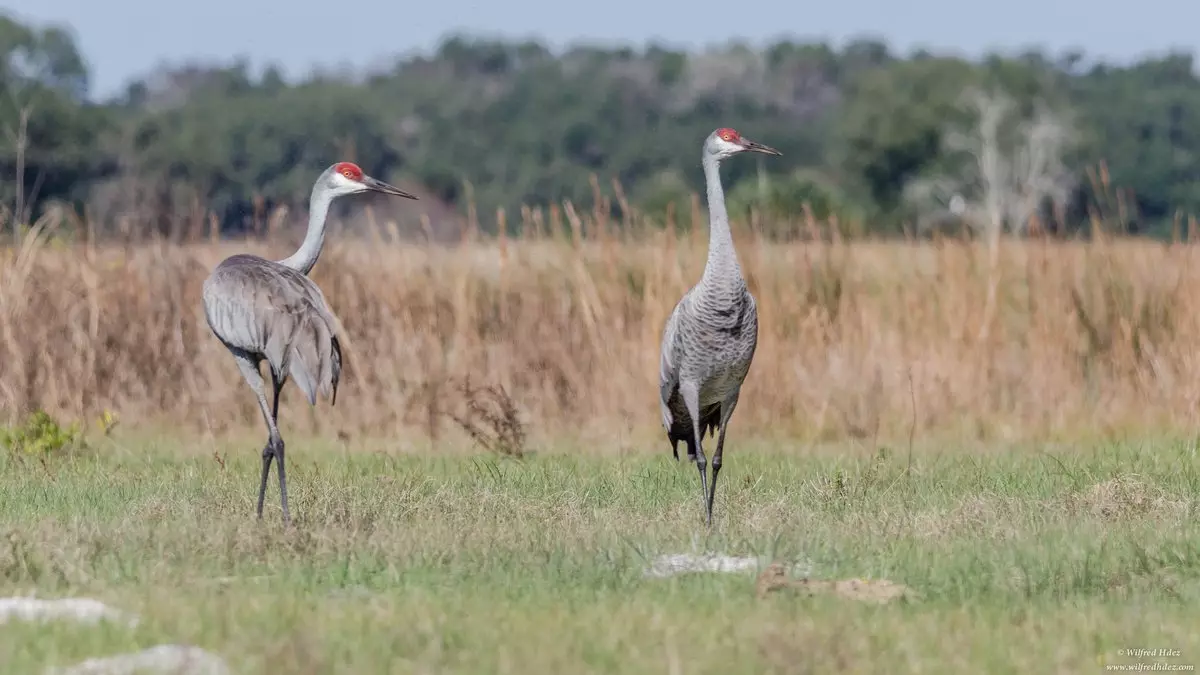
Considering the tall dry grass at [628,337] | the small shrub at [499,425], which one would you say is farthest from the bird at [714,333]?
the tall dry grass at [628,337]

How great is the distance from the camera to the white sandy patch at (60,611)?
4930mm

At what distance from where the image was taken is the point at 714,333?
26.1ft

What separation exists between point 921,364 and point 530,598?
598cm

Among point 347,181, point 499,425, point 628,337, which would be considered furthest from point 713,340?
point 628,337

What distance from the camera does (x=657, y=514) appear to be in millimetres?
7516

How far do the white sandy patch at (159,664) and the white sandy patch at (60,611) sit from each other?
547 mm

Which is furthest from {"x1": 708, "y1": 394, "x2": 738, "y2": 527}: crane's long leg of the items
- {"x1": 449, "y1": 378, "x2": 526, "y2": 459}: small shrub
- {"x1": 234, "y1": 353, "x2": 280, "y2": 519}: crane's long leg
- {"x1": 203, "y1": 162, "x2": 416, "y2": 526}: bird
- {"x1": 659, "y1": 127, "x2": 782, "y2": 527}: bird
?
{"x1": 234, "y1": 353, "x2": 280, "y2": 519}: crane's long leg

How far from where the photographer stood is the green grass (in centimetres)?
468

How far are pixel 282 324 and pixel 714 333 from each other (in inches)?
77.2

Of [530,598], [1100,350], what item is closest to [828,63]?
[1100,350]

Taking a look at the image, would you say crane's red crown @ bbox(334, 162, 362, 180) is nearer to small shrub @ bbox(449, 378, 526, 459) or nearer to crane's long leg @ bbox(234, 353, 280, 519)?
crane's long leg @ bbox(234, 353, 280, 519)

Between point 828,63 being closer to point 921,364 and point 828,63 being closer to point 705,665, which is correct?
point 921,364

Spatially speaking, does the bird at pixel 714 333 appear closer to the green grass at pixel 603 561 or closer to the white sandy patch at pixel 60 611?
the green grass at pixel 603 561

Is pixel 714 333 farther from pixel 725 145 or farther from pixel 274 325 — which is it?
pixel 274 325
